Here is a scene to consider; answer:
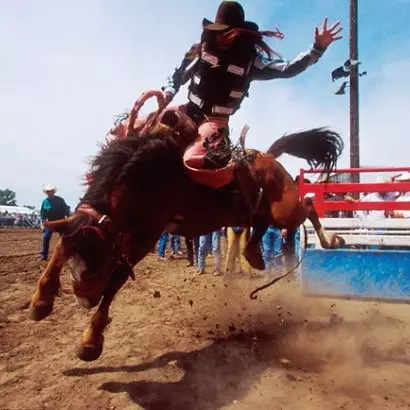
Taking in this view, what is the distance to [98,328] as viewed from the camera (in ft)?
10.1

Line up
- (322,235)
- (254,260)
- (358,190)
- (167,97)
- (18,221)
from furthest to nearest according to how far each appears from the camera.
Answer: (18,221) < (358,190) < (322,235) < (254,260) < (167,97)

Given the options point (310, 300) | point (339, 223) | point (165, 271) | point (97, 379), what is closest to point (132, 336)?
point (97, 379)

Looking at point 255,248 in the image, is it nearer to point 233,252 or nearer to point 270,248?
point 233,252

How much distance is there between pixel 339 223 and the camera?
633 cm

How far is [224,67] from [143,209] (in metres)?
1.56

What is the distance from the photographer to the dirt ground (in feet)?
9.23

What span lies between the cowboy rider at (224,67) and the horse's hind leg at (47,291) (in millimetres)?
1325

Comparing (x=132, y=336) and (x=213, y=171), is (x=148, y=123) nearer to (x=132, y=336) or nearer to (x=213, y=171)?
(x=213, y=171)

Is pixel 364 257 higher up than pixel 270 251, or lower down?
higher up

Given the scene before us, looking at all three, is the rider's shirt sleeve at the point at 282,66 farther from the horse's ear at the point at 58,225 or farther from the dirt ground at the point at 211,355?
the dirt ground at the point at 211,355

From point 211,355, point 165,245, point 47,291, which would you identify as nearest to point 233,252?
point 165,245

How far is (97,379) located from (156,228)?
1217 mm

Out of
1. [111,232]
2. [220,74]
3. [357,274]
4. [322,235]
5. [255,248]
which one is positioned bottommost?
[357,274]

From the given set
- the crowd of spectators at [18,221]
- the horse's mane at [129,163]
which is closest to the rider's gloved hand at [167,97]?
the horse's mane at [129,163]
